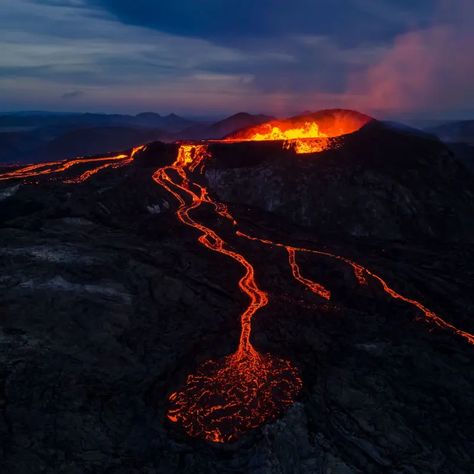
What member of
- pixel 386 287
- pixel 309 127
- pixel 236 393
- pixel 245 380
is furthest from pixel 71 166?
pixel 236 393

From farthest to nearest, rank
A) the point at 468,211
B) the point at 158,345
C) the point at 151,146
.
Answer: the point at 151,146
the point at 468,211
the point at 158,345

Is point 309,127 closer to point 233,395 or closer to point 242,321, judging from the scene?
point 242,321

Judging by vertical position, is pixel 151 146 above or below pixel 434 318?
above

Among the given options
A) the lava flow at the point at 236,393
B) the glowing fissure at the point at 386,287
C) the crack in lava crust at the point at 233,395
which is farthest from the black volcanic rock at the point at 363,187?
the crack in lava crust at the point at 233,395

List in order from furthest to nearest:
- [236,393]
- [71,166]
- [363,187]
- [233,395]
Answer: [71,166] → [363,187] → [236,393] → [233,395]

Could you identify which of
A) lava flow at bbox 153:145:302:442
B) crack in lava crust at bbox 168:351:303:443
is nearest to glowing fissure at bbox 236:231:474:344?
lava flow at bbox 153:145:302:442

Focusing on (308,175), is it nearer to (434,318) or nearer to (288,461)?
(434,318)

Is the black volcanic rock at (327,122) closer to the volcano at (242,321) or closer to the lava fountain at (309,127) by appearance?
the lava fountain at (309,127)

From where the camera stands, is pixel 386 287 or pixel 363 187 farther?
pixel 363 187

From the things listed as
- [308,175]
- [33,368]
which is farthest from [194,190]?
[33,368]
